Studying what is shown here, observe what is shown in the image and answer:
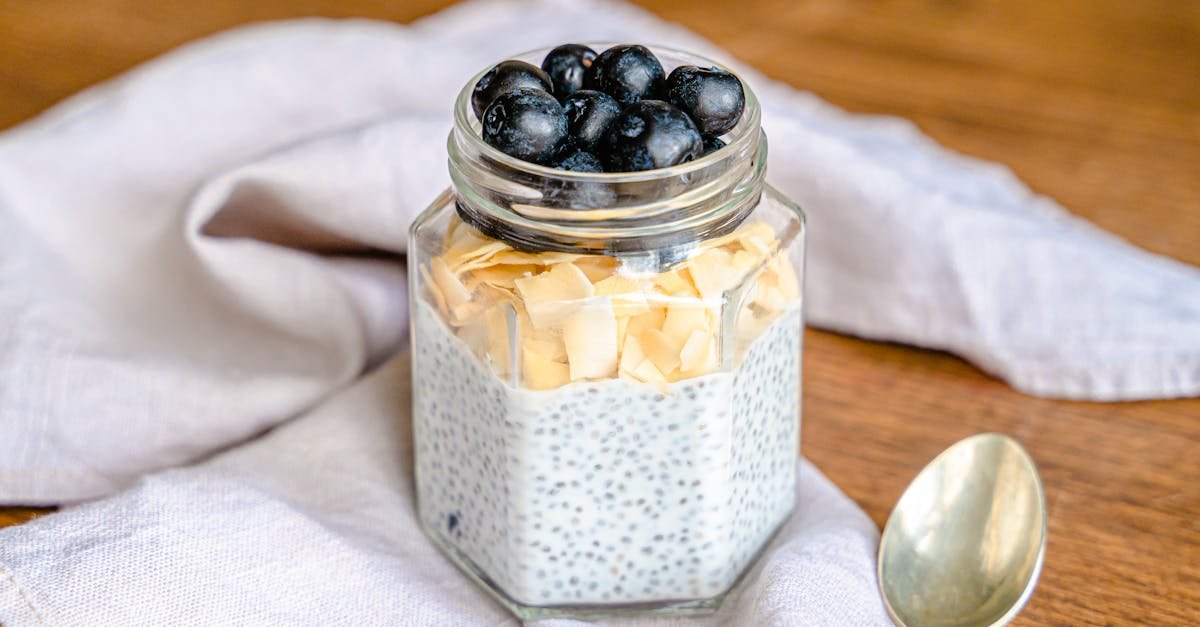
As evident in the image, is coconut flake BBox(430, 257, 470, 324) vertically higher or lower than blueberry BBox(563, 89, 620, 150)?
lower

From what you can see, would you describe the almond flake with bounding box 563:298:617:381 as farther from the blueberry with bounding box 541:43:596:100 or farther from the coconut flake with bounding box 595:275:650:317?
the blueberry with bounding box 541:43:596:100

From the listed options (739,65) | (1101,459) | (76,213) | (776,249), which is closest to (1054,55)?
(739,65)

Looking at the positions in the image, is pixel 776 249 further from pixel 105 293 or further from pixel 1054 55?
pixel 1054 55

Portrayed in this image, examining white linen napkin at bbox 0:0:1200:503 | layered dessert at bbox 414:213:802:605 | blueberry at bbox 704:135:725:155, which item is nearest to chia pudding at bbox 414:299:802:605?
layered dessert at bbox 414:213:802:605

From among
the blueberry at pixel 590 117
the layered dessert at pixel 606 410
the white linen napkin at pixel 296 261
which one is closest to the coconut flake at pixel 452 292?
the layered dessert at pixel 606 410

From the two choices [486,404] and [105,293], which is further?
[105,293]

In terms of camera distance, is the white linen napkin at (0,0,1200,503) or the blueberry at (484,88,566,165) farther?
the white linen napkin at (0,0,1200,503)

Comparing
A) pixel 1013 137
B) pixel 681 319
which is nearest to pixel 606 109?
pixel 681 319
